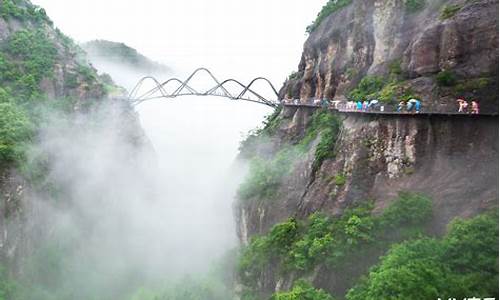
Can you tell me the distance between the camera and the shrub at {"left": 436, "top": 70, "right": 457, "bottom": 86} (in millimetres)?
20891

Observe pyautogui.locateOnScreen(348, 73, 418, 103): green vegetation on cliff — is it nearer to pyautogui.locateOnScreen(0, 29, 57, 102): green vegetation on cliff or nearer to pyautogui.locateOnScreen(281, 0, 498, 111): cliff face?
pyautogui.locateOnScreen(281, 0, 498, 111): cliff face

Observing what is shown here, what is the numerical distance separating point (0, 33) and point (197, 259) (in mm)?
33316

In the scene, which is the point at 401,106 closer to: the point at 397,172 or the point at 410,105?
the point at 410,105

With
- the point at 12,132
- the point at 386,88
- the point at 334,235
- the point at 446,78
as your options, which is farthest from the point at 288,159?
the point at 12,132

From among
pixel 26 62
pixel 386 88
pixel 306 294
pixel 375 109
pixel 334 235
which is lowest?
pixel 306 294

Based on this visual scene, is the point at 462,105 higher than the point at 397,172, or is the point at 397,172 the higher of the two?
the point at 462,105

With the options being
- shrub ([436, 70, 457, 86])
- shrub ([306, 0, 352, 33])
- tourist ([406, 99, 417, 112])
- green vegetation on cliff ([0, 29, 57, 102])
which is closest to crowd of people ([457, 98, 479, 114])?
shrub ([436, 70, 457, 86])

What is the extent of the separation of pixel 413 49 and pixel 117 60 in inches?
3679

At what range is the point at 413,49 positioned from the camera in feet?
76.7

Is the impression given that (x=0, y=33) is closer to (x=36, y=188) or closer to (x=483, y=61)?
(x=36, y=188)

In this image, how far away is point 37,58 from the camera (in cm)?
4925

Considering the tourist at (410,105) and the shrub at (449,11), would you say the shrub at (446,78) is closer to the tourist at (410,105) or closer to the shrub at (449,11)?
the tourist at (410,105)

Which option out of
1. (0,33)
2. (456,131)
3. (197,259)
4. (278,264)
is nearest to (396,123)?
(456,131)

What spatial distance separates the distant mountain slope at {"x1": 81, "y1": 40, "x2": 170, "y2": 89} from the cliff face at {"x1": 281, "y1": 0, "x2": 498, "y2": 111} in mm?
71776
